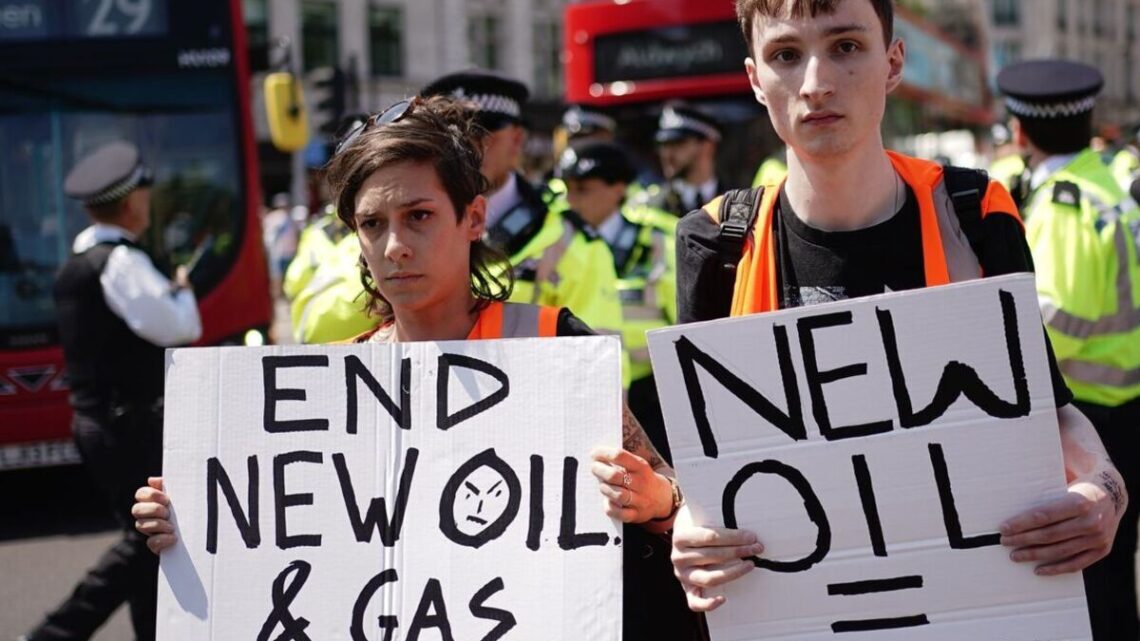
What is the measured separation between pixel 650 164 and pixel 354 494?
Answer: 336 inches

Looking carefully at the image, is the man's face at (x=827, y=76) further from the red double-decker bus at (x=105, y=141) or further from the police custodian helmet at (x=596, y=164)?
the red double-decker bus at (x=105, y=141)

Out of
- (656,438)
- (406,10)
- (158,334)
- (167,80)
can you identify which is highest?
(406,10)

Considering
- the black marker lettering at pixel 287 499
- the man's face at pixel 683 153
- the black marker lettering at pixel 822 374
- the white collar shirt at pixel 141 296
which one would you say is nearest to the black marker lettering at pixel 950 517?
the black marker lettering at pixel 822 374

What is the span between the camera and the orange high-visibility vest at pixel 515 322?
2.48m

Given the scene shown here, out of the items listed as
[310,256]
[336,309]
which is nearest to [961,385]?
[336,309]

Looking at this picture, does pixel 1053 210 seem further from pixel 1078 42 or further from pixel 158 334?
pixel 1078 42

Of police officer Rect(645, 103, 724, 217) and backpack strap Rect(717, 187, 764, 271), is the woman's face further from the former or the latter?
police officer Rect(645, 103, 724, 217)

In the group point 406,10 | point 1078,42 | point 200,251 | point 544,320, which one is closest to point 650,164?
point 200,251

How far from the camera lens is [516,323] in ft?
8.19

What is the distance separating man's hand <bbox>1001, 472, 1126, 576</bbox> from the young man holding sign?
6cm

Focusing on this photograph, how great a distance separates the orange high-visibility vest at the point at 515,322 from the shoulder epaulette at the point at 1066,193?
7.57 ft

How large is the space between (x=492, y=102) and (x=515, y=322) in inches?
74.8

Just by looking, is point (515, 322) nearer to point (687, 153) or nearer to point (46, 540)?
point (687, 153)

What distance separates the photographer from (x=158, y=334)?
17.2ft
